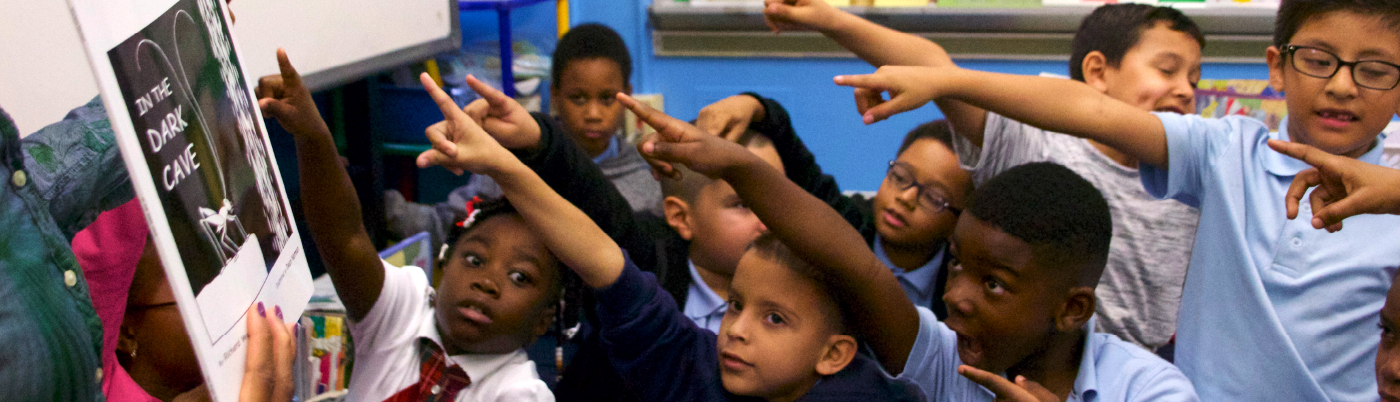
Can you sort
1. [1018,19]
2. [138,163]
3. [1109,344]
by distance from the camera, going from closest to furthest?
[138,163], [1109,344], [1018,19]

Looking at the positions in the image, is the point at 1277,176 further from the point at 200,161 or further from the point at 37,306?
the point at 37,306

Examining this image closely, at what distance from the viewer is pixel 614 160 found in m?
2.36

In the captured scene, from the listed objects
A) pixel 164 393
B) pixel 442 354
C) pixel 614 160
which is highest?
pixel 164 393

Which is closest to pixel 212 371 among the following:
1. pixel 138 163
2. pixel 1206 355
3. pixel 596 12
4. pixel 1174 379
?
pixel 138 163

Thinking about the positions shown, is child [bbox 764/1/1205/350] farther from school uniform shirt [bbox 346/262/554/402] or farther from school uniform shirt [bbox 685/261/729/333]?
school uniform shirt [bbox 346/262/554/402]

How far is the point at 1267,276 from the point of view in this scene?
3.59ft

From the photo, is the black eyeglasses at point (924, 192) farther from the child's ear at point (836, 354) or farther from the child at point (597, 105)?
the child at point (597, 105)

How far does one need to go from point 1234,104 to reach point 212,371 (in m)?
2.95

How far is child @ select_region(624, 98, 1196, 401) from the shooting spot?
1062 mm

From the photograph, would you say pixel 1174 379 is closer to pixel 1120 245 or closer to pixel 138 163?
pixel 1120 245

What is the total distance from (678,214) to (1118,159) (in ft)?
2.53

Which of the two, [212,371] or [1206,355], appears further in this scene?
[1206,355]

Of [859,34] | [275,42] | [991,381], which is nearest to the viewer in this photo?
[991,381]

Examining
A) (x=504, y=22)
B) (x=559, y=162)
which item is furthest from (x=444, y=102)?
(x=504, y=22)
